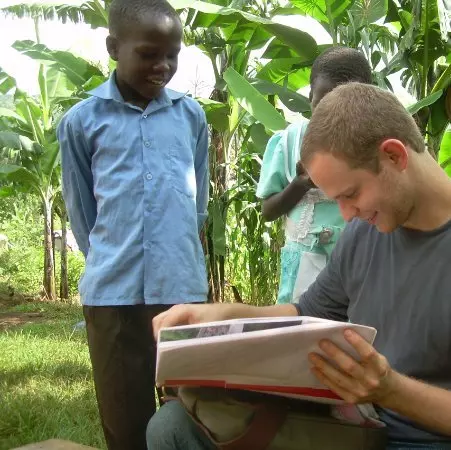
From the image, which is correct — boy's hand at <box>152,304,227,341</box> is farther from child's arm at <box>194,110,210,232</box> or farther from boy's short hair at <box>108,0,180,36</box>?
boy's short hair at <box>108,0,180,36</box>

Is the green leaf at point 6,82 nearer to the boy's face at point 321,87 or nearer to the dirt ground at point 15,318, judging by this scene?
the dirt ground at point 15,318

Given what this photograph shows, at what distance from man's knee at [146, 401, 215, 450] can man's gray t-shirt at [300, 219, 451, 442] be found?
376 millimetres

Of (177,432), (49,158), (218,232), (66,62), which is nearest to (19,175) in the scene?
(49,158)

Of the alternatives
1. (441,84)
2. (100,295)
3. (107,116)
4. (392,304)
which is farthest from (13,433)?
(441,84)

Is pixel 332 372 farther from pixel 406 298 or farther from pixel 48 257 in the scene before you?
pixel 48 257

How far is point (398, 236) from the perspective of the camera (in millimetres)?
1520

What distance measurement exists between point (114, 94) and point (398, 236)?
1.22m

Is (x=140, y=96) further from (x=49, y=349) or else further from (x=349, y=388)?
(x=49, y=349)

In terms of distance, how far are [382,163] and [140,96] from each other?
123cm

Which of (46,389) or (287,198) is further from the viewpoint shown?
(46,389)

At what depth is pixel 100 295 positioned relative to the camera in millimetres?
2270

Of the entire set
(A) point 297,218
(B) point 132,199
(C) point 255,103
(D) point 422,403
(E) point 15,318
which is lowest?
(E) point 15,318

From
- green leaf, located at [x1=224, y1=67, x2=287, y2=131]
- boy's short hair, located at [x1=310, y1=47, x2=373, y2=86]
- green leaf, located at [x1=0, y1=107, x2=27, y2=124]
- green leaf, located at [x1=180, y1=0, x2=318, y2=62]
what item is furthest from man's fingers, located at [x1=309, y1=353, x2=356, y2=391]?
green leaf, located at [x1=0, y1=107, x2=27, y2=124]

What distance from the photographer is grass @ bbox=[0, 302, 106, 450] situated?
3236mm
